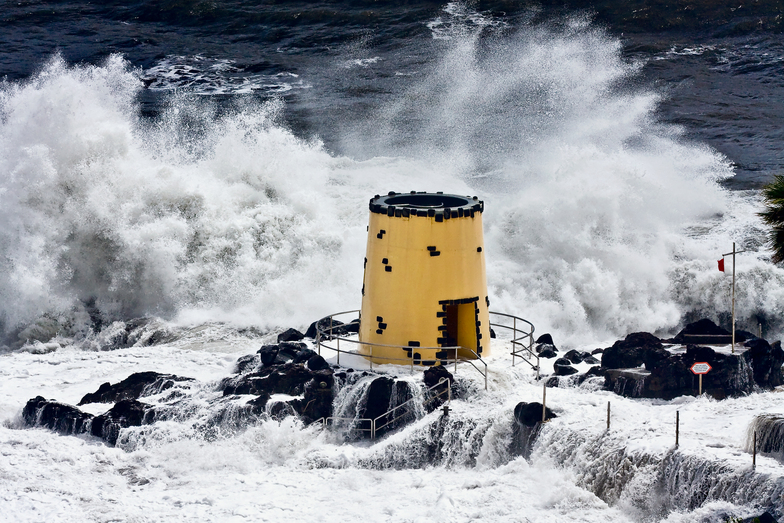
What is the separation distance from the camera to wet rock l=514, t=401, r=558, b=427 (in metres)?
16.3

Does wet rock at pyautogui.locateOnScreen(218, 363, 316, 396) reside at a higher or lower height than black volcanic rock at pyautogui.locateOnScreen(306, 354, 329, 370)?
lower

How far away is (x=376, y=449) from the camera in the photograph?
1677 cm

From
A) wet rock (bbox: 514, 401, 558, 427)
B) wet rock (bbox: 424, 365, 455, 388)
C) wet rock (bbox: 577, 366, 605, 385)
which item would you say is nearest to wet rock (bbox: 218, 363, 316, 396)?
wet rock (bbox: 424, 365, 455, 388)

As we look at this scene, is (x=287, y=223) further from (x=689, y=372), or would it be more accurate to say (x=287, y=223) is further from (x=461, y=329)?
(x=689, y=372)

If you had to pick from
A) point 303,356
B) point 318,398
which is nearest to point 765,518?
point 318,398

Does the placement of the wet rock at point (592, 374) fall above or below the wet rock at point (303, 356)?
below

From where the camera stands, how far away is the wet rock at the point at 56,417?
1786 centimetres

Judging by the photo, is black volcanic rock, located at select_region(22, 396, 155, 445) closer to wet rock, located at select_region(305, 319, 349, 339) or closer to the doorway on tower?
wet rock, located at select_region(305, 319, 349, 339)

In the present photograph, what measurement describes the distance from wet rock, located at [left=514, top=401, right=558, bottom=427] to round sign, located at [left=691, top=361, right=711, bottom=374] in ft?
7.31

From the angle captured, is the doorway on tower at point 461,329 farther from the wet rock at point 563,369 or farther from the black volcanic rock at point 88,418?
the black volcanic rock at point 88,418

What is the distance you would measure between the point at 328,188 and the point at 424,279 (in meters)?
16.0

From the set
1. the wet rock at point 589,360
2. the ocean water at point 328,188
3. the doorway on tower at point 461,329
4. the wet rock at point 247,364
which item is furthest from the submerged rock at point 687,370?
the wet rock at point 247,364

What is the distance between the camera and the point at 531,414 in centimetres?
1636

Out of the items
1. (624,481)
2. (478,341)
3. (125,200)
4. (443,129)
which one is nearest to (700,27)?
(443,129)
